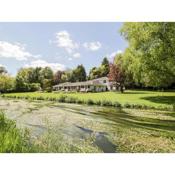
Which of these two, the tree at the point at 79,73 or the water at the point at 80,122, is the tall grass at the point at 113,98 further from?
the tree at the point at 79,73

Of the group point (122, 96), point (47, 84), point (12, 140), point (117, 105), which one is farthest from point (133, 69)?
point (12, 140)

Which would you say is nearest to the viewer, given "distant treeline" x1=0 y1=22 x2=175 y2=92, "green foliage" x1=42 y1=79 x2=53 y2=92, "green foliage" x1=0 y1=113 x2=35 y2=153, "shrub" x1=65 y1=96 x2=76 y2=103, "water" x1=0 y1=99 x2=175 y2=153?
"green foliage" x1=0 y1=113 x2=35 y2=153

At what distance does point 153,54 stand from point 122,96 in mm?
1950

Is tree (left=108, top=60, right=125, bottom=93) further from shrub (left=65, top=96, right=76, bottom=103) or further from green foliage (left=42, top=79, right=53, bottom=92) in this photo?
green foliage (left=42, top=79, right=53, bottom=92)

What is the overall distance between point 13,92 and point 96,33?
6.59ft

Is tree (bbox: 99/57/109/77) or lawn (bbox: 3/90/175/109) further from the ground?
tree (bbox: 99/57/109/77)

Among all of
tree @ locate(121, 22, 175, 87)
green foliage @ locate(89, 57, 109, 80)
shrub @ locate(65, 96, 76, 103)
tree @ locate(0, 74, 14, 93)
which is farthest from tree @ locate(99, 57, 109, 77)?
tree @ locate(0, 74, 14, 93)

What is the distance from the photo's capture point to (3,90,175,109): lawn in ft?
22.6

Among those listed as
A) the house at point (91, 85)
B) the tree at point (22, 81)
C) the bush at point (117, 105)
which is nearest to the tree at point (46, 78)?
the house at point (91, 85)

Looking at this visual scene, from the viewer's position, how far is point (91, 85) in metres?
6.82

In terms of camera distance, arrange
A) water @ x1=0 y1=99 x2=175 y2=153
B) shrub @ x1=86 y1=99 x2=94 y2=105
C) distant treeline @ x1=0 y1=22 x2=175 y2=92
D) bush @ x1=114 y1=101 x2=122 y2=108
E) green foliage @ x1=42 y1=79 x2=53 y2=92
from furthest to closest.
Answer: bush @ x1=114 y1=101 x2=122 y2=108, shrub @ x1=86 y1=99 x2=94 y2=105, green foliage @ x1=42 y1=79 x2=53 y2=92, distant treeline @ x1=0 y1=22 x2=175 y2=92, water @ x1=0 y1=99 x2=175 y2=153

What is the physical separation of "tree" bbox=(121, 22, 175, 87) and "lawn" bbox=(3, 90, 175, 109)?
31 cm
